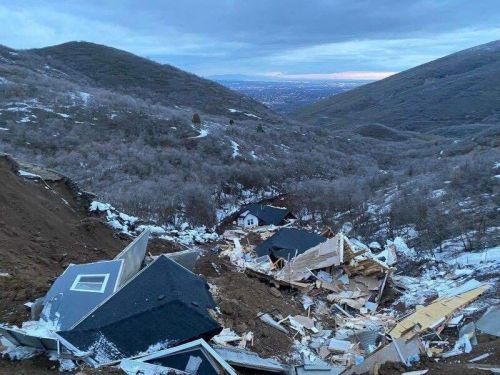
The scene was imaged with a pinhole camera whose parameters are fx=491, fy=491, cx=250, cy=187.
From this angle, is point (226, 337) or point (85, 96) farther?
point (85, 96)

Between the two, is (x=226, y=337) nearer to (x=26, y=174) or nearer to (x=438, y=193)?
(x=26, y=174)

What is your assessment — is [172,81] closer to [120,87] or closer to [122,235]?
[120,87]

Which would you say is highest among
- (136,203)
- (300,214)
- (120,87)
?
(120,87)

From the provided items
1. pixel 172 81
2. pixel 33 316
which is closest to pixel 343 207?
pixel 33 316

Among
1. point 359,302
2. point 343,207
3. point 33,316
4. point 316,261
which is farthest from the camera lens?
point 343,207

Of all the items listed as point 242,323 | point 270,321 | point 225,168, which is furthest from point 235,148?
point 242,323

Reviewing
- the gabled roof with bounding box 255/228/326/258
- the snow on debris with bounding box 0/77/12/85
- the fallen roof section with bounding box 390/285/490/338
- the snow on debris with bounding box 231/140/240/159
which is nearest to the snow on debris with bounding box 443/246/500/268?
the fallen roof section with bounding box 390/285/490/338

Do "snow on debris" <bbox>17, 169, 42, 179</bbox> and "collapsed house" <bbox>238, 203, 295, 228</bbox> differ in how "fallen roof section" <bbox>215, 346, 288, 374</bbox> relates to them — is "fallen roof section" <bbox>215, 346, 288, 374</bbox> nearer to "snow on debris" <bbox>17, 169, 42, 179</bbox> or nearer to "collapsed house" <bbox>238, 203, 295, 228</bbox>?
"snow on debris" <bbox>17, 169, 42, 179</bbox>

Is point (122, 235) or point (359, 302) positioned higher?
point (122, 235)

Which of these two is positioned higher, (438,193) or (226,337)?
(226,337)
